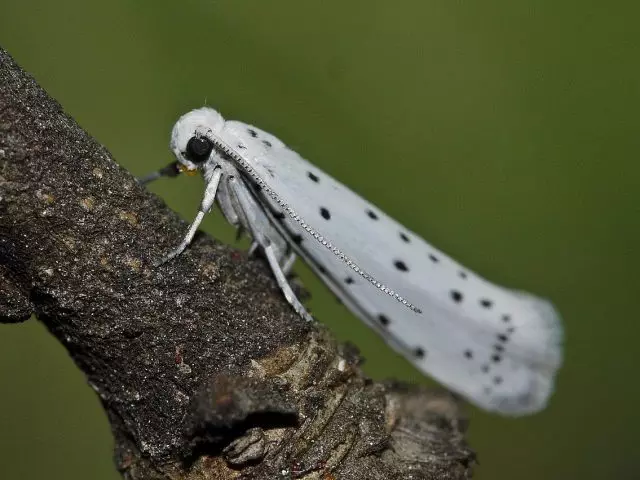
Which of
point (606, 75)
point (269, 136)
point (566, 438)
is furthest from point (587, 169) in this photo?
point (269, 136)

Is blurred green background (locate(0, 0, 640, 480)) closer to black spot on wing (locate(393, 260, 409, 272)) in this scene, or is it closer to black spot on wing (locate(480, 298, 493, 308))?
black spot on wing (locate(480, 298, 493, 308))

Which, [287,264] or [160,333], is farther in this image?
[287,264]

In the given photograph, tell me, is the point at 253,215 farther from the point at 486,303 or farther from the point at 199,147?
the point at 486,303

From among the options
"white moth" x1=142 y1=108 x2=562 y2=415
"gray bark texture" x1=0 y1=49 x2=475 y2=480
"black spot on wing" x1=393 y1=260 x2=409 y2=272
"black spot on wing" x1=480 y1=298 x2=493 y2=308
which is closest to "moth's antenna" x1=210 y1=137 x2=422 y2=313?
"white moth" x1=142 y1=108 x2=562 y2=415

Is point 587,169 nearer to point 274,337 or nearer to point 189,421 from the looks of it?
point 274,337

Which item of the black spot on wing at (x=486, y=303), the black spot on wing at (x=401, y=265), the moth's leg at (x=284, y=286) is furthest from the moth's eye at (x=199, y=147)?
the black spot on wing at (x=486, y=303)

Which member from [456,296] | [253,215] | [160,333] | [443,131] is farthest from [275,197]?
[443,131]

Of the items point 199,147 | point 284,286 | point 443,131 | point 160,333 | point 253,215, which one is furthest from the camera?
point 443,131

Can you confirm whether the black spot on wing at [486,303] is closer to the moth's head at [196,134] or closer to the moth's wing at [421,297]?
the moth's wing at [421,297]
